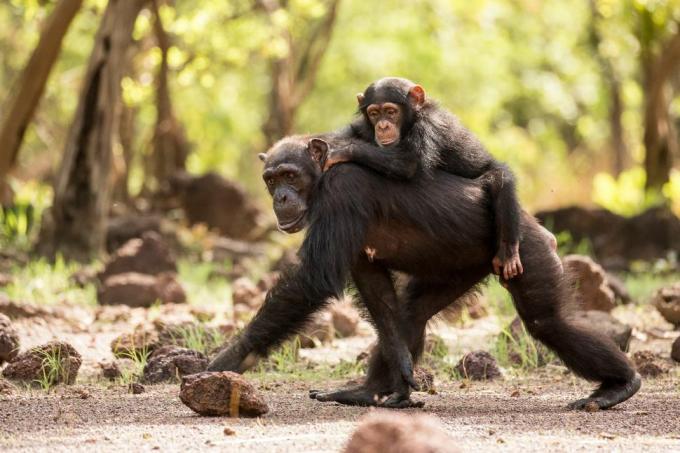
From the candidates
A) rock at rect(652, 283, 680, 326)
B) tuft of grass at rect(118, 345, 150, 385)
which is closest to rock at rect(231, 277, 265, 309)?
tuft of grass at rect(118, 345, 150, 385)

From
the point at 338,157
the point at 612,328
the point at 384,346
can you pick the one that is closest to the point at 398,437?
the point at 384,346

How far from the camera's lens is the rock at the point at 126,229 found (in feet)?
45.2

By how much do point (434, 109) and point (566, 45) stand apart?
23140 mm

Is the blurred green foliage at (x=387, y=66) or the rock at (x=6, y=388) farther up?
the blurred green foliage at (x=387, y=66)

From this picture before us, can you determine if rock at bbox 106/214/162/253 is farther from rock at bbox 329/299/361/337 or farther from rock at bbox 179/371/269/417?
Answer: rock at bbox 179/371/269/417

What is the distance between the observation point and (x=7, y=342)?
6.32 meters

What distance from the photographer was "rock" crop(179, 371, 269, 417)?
4.79 metres

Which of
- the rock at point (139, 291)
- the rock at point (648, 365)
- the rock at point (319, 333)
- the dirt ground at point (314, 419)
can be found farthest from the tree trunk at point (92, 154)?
the rock at point (648, 365)

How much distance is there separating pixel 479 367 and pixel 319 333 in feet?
5.40

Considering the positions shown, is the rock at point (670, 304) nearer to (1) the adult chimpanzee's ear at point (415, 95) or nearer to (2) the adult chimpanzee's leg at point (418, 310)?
(2) the adult chimpanzee's leg at point (418, 310)

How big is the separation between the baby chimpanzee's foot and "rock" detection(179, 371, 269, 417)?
1.40 meters

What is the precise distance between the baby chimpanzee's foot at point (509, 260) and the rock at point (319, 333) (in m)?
2.33

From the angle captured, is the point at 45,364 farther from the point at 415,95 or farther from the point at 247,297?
the point at 247,297

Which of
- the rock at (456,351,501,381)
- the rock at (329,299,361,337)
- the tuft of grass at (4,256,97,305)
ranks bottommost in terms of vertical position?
the rock at (456,351,501,381)
